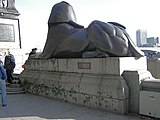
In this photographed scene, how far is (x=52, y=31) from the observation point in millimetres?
8703

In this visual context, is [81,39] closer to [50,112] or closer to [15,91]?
[50,112]

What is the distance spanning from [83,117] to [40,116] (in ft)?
3.80

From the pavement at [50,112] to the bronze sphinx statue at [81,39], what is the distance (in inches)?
63.5

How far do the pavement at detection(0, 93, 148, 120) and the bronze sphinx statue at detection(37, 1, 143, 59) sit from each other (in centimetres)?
161

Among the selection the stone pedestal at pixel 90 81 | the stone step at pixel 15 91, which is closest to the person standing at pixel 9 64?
the stone step at pixel 15 91

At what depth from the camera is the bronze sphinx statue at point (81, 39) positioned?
6.61 metres

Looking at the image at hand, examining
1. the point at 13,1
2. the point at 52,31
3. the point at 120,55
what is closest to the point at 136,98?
the point at 120,55

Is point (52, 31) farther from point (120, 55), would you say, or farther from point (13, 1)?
point (13, 1)

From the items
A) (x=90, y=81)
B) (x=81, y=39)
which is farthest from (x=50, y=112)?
(x=81, y=39)

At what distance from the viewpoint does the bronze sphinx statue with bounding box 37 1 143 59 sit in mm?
6609

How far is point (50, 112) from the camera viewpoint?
649cm

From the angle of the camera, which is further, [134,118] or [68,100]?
[68,100]

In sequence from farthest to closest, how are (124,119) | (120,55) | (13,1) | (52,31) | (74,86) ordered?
(13,1)
(52,31)
(74,86)
(120,55)
(124,119)

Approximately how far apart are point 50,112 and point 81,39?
2.49 metres
